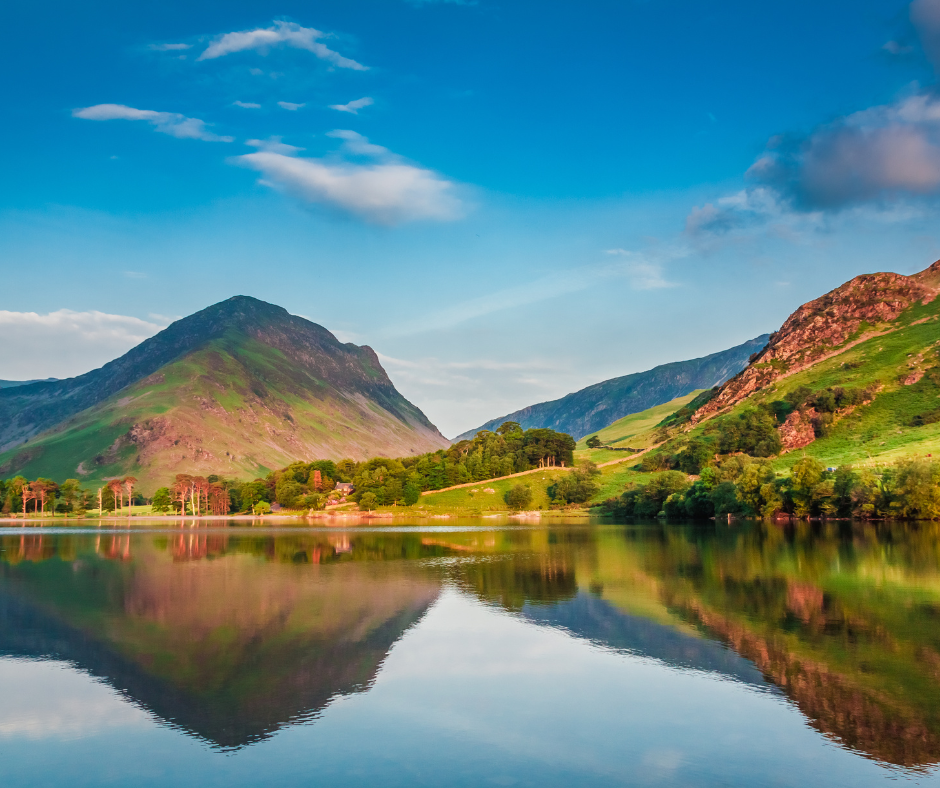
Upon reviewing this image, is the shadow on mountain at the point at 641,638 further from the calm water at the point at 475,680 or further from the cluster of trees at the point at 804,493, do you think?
the cluster of trees at the point at 804,493

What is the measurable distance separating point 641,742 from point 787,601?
2352cm

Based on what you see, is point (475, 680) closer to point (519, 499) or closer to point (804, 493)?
point (804, 493)

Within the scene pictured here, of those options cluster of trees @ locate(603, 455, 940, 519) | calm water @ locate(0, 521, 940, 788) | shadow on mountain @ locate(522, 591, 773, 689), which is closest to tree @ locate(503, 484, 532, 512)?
cluster of trees @ locate(603, 455, 940, 519)

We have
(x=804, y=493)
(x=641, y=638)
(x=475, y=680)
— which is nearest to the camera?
(x=475, y=680)

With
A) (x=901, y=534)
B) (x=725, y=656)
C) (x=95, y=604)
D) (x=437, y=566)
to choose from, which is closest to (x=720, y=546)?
(x=901, y=534)

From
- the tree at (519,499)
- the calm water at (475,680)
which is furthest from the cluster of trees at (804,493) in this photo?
the calm water at (475,680)

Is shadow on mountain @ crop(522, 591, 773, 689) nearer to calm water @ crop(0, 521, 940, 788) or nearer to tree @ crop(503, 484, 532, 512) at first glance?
calm water @ crop(0, 521, 940, 788)

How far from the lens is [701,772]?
53.5 ft

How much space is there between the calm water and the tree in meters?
146

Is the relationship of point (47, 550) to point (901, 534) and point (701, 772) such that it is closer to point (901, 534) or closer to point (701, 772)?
point (701, 772)

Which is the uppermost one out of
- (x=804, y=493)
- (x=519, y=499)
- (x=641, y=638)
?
(x=804, y=493)

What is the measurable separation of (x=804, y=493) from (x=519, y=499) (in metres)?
88.7

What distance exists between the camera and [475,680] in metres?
24.8

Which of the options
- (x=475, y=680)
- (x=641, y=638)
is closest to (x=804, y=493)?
(x=641, y=638)
